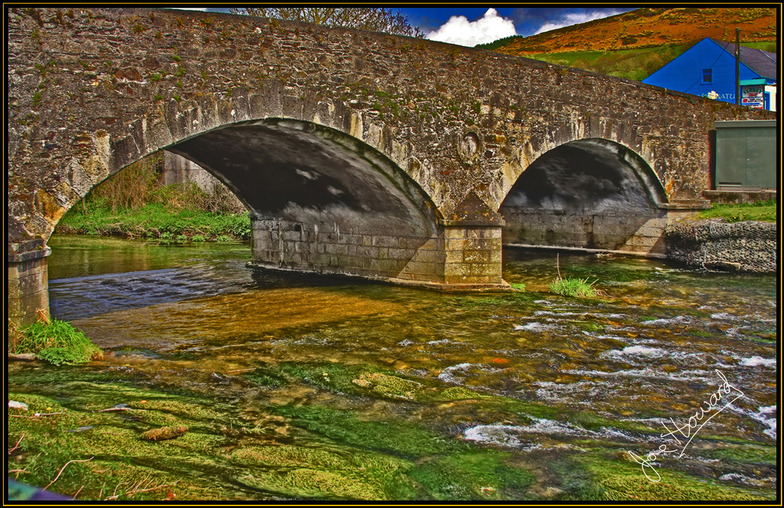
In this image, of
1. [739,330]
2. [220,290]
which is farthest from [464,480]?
[220,290]

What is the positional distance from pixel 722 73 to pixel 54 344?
105 ft

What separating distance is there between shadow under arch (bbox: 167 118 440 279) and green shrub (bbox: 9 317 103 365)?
364 centimetres

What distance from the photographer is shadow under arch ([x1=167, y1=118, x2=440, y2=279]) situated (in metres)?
10.7

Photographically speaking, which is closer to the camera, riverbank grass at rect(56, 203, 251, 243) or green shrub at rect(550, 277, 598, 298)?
green shrub at rect(550, 277, 598, 298)

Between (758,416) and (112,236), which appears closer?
(758,416)

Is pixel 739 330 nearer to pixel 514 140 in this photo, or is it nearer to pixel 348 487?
pixel 514 140

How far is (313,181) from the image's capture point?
1222 centimetres

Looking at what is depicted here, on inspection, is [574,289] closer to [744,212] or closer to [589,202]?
[744,212]

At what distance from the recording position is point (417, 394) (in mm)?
6277

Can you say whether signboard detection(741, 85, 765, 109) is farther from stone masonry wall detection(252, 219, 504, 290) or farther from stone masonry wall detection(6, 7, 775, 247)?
stone masonry wall detection(252, 219, 504, 290)

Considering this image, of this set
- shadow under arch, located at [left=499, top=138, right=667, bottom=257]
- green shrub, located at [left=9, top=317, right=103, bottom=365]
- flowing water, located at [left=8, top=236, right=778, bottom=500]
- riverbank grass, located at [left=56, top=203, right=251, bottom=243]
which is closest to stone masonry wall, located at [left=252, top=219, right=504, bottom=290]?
flowing water, located at [left=8, top=236, right=778, bottom=500]

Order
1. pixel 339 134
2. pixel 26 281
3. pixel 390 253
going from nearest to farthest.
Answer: pixel 26 281
pixel 339 134
pixel 390 253

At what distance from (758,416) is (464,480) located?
2913 mm

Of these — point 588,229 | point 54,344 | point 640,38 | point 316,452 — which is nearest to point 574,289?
point 588,229
